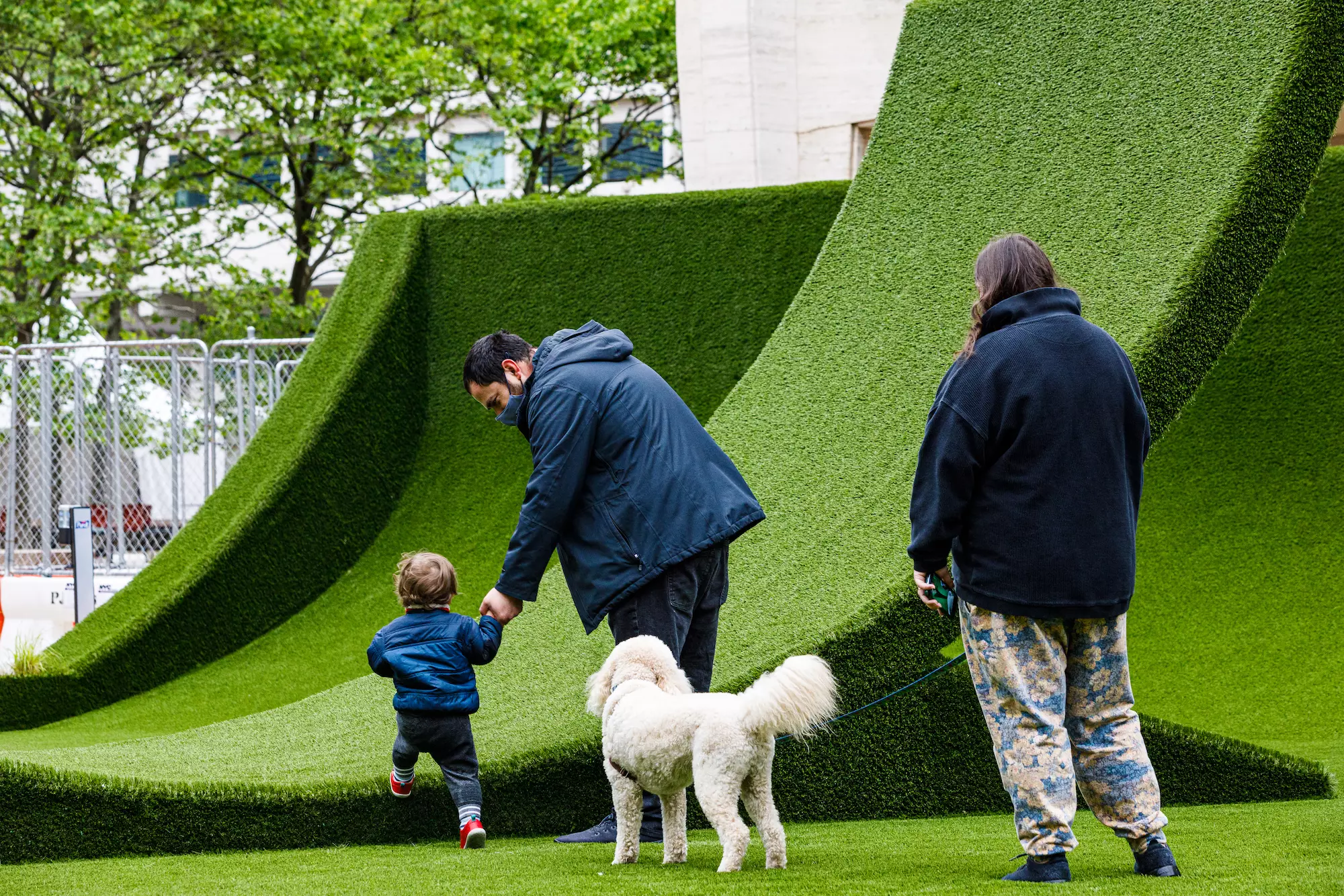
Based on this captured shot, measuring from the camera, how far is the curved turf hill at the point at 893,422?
450cm

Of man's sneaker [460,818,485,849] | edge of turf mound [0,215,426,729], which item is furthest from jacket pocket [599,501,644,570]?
edge of turf mound [0,215,426,729]

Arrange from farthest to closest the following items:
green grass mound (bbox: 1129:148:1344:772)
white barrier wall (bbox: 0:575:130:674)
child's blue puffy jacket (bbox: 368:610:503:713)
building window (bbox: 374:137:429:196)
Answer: building window (bbox: 374:137:429:196) → white barrier wall (bbox: 0:575:130:674) → green grass mound (bbox: 1129:148:1344:772) → child's blue puffy jacket (bbox: 368:610:503:713)

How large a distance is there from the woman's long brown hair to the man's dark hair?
134cm

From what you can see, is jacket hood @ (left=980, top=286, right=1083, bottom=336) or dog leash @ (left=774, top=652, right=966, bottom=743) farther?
dog leash @ (left=774, top=652, right=966, bottom=743)

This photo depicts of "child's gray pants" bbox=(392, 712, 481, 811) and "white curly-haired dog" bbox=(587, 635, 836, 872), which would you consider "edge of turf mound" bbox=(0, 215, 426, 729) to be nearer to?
"child's gray pants" bbox=(392, 712, 481, 811)

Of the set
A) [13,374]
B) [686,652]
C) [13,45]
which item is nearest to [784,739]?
[686,652]

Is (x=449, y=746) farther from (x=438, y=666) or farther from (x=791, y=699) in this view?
(x=791, y=699)

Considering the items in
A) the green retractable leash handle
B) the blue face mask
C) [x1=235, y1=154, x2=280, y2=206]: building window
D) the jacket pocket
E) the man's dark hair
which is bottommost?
the green retractable leash handle

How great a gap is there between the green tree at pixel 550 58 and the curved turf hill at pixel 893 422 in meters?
12.0

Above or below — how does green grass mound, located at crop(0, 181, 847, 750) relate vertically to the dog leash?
above

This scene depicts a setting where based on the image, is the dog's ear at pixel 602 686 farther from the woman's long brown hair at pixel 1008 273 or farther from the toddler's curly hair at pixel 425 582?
the woman's long brown hair at pixel 1008 273

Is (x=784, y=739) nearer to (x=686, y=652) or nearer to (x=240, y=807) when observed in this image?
(x=686, y=652)

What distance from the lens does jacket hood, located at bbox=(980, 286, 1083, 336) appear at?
324 centimetres

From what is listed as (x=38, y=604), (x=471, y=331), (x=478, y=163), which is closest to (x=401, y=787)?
(x=471, y=331)
